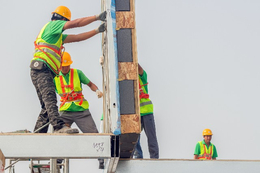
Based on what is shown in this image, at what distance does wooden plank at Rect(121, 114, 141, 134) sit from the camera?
9508mm

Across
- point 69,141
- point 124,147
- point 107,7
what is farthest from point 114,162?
point 107,7

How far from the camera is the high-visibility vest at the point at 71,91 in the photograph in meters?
13.8

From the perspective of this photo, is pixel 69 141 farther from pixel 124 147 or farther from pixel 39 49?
pixel 39 49

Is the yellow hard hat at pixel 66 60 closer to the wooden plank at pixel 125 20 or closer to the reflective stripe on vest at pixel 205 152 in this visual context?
the wooden plank at pixel 125 20

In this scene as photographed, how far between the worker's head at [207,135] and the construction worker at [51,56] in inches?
291

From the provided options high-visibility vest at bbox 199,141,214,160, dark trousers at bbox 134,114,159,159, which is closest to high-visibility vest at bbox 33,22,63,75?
dark trousers at bbox 134,114,159,159

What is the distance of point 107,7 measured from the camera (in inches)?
385

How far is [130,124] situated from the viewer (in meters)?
9.52

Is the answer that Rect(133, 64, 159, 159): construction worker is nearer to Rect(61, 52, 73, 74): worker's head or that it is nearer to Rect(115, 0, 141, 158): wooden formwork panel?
Rect(61, 52, 73, 74): worker's head

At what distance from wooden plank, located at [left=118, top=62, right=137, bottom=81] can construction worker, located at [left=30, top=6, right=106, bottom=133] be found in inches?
36.6

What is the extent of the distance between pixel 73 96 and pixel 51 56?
3.12 meters

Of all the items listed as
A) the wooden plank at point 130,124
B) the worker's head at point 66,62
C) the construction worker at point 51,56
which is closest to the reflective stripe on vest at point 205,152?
the worker's head at point 66,62

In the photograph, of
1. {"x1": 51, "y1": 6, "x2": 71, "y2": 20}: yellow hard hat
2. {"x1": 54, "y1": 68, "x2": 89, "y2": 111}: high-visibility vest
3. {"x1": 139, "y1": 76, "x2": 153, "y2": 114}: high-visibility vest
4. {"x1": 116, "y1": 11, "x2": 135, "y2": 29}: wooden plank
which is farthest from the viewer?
{"x1": 54, "y1": 68, "x2": 89, "y2": 111}: high-visibility vest

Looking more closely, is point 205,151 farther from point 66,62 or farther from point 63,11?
point 63,11
